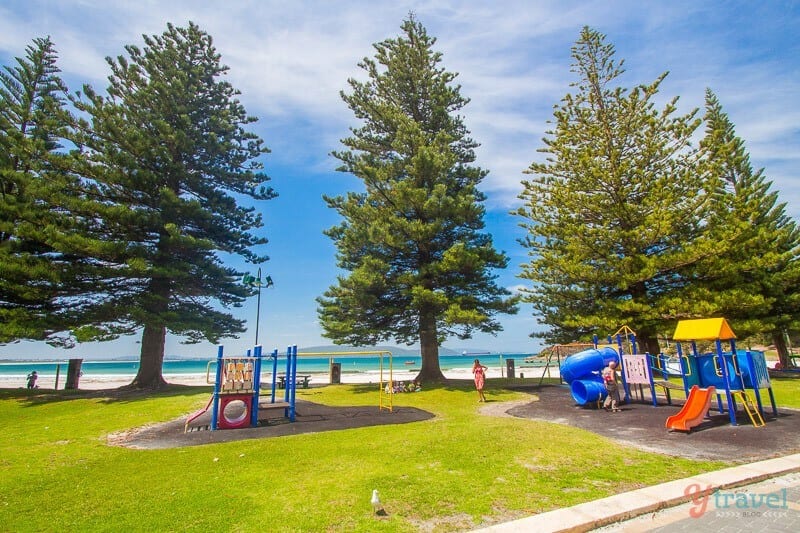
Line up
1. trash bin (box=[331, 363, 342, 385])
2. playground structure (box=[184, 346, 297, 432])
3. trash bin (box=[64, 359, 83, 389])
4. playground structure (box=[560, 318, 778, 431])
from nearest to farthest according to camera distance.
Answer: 1. playground structure (box=[560, 318, 778, 431])
2. playground structure (box=[184, 346, 297, 432])
3. trash bin (box=[64, 359, 83, 389])
4. trash bin (box=[331, 363, 342, 385])

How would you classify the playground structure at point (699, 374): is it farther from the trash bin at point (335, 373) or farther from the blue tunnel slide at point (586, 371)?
the trash bin at point (335, 373)

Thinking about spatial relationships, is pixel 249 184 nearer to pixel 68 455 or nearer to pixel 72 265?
pixel 72 265

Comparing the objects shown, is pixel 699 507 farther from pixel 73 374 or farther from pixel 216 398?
pixel 73 374

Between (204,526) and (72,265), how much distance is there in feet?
67.5

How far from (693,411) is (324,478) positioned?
29.0ft

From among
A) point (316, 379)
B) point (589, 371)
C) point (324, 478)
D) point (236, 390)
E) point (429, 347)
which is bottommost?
point (316, 379)

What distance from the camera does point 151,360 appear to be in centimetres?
2136

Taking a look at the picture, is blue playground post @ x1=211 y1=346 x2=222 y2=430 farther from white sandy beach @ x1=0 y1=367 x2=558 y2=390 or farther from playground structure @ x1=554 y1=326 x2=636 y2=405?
white sandy beach @ x1=0 y1=367 x2=558 y2=390

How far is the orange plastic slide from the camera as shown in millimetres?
9359

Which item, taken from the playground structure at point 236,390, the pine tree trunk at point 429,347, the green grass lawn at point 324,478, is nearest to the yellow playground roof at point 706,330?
the green grass lawn at point 324,478

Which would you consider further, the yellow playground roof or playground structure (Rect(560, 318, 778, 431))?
the yellow playground roof

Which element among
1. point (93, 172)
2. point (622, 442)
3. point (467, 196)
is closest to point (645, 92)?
point (467, 196)

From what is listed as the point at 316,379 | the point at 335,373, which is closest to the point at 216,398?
the point at 335,373

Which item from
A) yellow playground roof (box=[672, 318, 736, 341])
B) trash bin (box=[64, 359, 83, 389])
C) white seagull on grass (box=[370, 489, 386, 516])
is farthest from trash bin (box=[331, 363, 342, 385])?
white seagull on grass (box=[370, 489, 386, 516])
